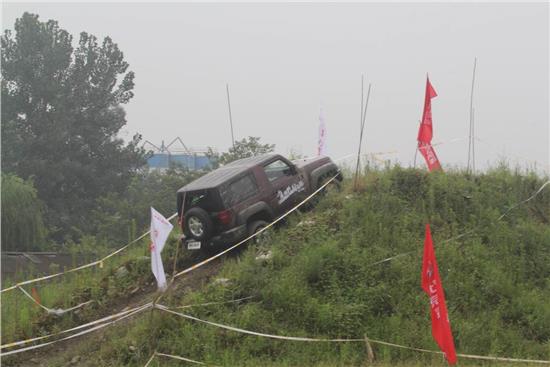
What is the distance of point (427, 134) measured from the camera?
13531 mm

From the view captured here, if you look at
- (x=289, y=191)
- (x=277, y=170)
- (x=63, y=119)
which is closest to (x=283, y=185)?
(x=289, y=191)

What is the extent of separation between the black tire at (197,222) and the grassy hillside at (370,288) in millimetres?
718

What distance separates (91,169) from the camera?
37.7 metres

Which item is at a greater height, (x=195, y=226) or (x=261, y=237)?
(x=195, y=226)

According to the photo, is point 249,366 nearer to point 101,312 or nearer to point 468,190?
point 101,312

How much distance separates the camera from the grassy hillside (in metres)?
8.62

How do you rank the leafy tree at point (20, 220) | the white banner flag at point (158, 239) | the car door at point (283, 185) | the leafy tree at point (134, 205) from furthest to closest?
1. the leafy tree at point (134, 205)
2. the leafy tree at point (20, 220)
3. the car door at point (283, 185)
4. the white banner flag at point (158, 239)

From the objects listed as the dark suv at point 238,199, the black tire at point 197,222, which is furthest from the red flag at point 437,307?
the black tire at point 197,222

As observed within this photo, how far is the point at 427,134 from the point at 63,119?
95.5 ft

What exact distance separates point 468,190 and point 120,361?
826 cm

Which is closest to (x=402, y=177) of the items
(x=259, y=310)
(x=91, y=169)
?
(x=259, y=310)

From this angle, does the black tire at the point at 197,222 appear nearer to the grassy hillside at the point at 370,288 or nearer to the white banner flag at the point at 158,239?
the grassy hillside at the point at 370,288

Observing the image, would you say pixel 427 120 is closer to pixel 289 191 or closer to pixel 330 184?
pixel 330 184

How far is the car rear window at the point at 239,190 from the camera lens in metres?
11.2
